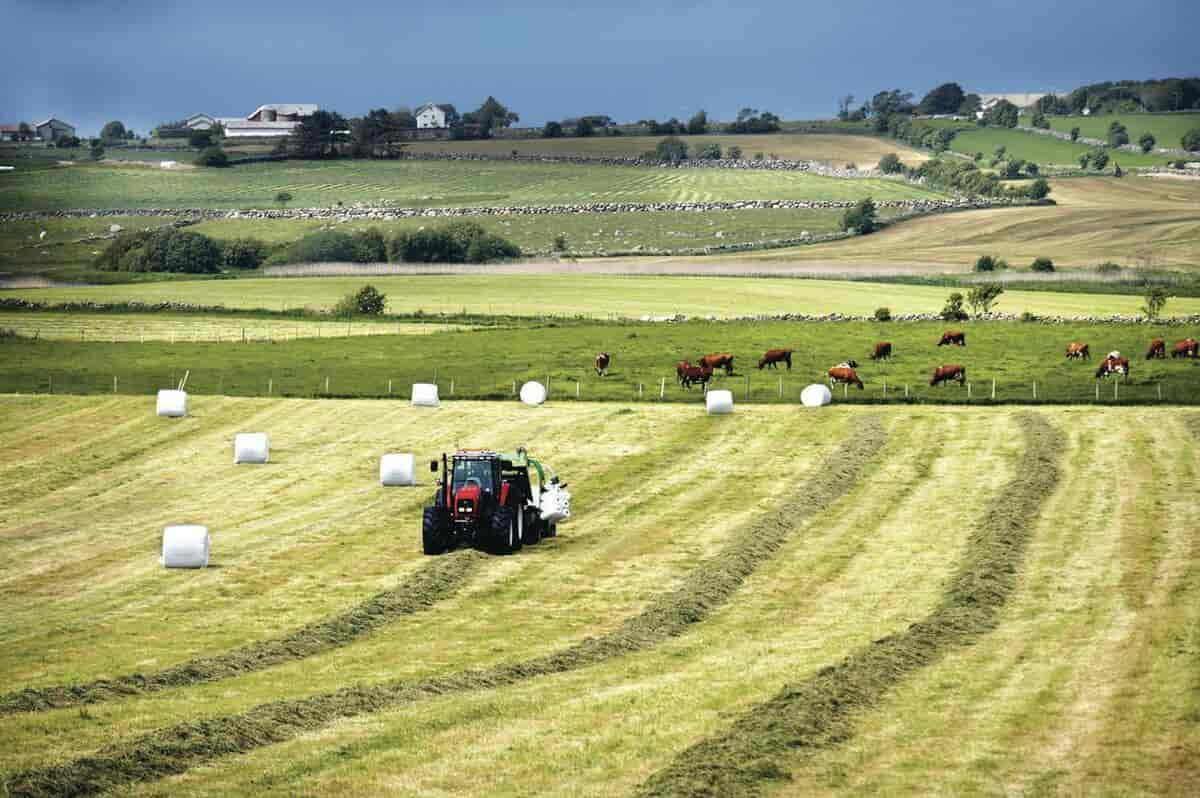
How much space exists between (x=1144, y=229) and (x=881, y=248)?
83.2 feet

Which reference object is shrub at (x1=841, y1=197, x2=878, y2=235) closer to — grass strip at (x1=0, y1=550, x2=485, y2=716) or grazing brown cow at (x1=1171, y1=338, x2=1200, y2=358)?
grazing brown cow at (x1=1171, y1=338, x2=1200, y2=358)

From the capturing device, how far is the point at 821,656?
2892 cm

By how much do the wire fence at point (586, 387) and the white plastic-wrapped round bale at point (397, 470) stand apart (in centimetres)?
2002

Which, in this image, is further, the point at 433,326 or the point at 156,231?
the point at 156,231

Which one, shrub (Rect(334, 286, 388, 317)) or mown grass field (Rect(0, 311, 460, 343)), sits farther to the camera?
shrub (Rect(334, 286, 388, 317))

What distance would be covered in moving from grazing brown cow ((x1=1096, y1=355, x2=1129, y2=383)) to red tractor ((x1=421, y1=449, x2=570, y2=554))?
128ft

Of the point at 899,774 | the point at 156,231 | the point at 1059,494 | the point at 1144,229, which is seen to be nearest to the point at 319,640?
the point at 899,774

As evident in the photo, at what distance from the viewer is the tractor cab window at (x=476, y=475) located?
39781 mm

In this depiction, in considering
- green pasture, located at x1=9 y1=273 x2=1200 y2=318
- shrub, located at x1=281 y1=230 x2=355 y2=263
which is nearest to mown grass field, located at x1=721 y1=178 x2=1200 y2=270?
green pasture, located at x1=9 y1=273 x2=1200 y2=318

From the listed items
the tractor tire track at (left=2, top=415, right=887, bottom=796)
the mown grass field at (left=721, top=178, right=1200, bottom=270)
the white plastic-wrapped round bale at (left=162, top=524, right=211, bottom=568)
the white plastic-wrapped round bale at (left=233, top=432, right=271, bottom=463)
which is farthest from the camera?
the mown grass field at (left=721, top=178, right=1200, bottom=270)

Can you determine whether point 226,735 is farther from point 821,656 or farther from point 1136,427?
point 1136,427

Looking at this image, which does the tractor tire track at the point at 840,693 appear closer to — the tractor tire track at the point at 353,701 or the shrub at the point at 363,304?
the tractor tire track at the point at 353,701

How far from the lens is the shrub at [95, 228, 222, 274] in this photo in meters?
144

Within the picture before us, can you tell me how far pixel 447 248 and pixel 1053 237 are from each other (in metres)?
57.5
